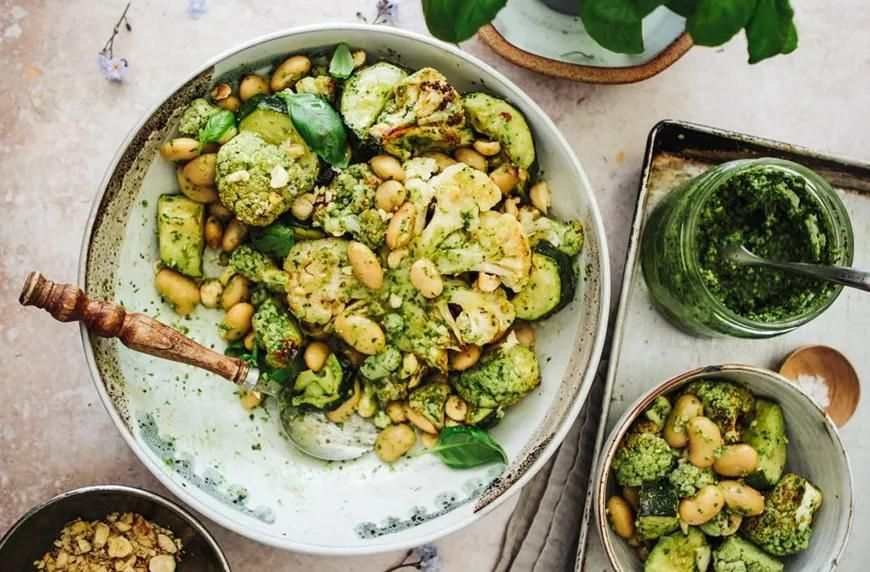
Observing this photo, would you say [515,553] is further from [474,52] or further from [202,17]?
[202,17]

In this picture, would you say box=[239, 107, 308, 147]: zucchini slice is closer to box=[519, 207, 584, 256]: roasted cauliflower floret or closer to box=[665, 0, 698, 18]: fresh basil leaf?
box=[519, 207, 584, 256]: roasted cauliflower floret

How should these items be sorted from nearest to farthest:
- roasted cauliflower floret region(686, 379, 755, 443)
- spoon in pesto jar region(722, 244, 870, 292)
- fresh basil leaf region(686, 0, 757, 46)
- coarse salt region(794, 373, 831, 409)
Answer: fresh basil leaf region(686, 0, 757, 46)
spoon in pesto jar region(722, 244, 870, 292)
roasted cauliflower floret region(686, 379, 755, 443)
coarse salt region(794, 373, 831, 409)

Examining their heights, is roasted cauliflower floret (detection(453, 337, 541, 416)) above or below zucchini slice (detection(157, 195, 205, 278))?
below

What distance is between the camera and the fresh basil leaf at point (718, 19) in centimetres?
120

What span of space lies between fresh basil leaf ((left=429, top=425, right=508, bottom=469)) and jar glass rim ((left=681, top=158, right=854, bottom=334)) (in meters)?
0.35

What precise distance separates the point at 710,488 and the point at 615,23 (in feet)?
2.21

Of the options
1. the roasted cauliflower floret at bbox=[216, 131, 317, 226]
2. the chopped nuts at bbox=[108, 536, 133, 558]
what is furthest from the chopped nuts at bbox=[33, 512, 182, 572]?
the roasted cauliflower floret at bbox=[216, 131, 317, 226]

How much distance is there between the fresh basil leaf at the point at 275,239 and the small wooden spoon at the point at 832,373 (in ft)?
2.55

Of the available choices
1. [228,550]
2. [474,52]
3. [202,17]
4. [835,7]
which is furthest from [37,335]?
[835,7]

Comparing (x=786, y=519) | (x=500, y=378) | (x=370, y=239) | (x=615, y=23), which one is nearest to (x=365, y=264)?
(x=370, y=239)

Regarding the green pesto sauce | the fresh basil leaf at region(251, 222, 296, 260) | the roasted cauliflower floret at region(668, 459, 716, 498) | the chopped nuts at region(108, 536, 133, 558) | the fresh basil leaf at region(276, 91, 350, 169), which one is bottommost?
the roasted cauliflower floret at region(668, 459, 716, 498)

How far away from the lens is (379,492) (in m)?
1.52

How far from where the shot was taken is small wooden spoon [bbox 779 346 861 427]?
162 cm

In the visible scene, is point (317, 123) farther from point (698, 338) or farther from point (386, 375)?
point (698, 338)
